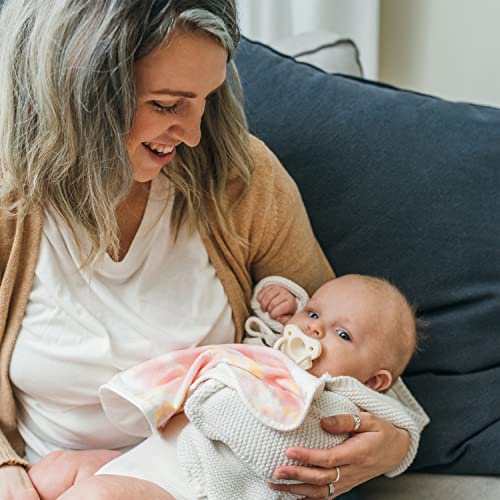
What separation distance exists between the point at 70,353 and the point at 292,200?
508 mm

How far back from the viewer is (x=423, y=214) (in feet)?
5.97

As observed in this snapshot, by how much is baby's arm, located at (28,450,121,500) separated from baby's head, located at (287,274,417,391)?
0.40 meters

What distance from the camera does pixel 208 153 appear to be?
159 centimetres

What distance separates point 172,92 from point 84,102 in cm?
13

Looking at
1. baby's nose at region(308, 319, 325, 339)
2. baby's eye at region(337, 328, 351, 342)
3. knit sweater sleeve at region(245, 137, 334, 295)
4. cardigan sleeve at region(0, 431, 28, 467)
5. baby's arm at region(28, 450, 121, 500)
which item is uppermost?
knit sweater sleeve at region(245, 137, 334, 295)

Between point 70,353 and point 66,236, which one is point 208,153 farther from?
point 70,353

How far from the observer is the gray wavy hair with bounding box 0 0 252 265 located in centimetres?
126

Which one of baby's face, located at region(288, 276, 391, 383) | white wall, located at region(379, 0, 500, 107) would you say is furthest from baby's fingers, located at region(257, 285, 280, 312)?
white wall, located at region(379, 0, 500, 107)

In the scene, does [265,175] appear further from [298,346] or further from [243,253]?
[298,346]

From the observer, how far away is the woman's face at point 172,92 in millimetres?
1286

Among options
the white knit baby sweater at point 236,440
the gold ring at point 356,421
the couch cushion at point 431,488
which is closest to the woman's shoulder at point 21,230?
the white knit baby sweater at point 236,440

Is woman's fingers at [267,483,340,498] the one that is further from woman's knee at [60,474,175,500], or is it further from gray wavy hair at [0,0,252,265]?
gray wavy hair at [0,0,252,265]

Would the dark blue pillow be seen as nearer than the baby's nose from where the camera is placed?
No

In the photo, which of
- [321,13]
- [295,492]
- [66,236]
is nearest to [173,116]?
[66,236]
